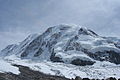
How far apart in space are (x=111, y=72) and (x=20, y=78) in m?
92.0

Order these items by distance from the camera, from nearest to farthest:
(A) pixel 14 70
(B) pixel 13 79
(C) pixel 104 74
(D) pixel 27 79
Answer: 1. (B) pixel 13 79
2. (D) pixel 27 79
3. (A) pixel 14 70
4. (C) pixel 104 74

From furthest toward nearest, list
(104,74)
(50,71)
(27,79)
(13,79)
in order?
1. (104,74)
2. (50,71)
3. (27,79)
4. (13,79)

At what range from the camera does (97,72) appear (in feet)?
644

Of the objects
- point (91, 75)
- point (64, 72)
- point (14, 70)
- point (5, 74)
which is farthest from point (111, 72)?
point (5, 74)

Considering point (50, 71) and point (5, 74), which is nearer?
point (5, 74)

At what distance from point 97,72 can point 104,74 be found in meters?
6.83

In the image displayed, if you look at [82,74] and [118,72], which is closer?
[82,74]

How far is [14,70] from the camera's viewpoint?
438 feet

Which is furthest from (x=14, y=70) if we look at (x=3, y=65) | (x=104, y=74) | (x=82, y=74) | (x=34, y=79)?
(x=104, y=74)

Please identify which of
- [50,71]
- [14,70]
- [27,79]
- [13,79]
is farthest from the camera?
[50,71]

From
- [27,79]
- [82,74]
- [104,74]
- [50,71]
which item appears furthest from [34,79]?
[104,74]

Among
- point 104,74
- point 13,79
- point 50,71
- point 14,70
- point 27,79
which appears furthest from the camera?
point 104,74

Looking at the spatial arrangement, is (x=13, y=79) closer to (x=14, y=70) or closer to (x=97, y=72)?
(x=14, y=70)

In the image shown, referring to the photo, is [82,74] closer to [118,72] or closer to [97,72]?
[97,72]
